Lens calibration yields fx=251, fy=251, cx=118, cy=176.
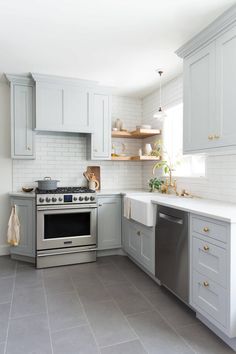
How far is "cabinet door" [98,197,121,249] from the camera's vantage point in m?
3.58

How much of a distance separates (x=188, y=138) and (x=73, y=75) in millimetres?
1846

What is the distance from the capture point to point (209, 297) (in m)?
1.92

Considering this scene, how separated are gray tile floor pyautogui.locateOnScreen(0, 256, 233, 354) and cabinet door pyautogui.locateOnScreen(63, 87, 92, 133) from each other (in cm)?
196

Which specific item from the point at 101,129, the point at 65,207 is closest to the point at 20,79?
the point at 101,129

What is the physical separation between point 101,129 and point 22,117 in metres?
1.13

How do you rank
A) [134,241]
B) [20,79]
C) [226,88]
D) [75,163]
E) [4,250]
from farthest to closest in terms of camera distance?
[75,163], [4,250], [20,79], [134,241], [226,88]

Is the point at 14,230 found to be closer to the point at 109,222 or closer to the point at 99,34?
the point at 109,222

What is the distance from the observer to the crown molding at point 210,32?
200 centimetres

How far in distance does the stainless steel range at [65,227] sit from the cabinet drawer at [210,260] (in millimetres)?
1710

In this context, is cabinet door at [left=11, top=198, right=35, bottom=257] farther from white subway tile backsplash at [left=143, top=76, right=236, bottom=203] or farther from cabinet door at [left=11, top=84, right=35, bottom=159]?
white subway tile backsplash at [left=143, top=76, right=236, bottom=203]

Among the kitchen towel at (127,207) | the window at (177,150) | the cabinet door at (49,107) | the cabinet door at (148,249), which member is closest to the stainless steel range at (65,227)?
the kitchen towel at (127,207)

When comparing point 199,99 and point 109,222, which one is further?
point 109,222

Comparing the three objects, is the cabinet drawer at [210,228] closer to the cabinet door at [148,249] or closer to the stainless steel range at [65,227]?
the cabinet door at [148,249]

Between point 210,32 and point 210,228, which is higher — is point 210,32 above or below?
above
